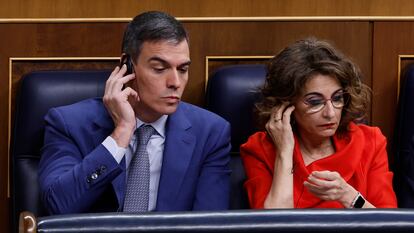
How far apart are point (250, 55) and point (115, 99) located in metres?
0.35

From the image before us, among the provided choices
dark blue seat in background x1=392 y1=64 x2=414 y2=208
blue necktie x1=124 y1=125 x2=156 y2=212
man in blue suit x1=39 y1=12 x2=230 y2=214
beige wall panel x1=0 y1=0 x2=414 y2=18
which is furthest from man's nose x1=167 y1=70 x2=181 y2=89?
dark blue seat in background x1=392 y1=64 x2=414 y2=208

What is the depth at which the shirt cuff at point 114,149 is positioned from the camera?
1.20 m

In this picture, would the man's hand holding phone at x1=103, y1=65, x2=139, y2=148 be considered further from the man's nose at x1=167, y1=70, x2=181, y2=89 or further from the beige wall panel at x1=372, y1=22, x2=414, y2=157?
the beige wall panel at x1=372, y1=22, x2=414, y2=157

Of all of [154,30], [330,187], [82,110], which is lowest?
[330,187]

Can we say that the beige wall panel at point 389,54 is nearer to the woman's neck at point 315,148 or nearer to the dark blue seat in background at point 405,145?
the dark blue seat in background at point 405,145

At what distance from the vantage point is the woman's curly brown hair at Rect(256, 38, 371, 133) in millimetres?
1314

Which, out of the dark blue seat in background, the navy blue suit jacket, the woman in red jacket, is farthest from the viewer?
the dark blue seat in background

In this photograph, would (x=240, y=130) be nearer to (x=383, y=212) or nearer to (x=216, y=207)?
(x=216, y=207)

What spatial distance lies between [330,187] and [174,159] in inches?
9.2

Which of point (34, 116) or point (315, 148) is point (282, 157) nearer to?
point (315, 148)

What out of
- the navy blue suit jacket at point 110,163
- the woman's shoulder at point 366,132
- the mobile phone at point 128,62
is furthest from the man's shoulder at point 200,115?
the woman's shoulder at point 366,132

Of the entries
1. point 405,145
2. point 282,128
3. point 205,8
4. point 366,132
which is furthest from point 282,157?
point 205,8

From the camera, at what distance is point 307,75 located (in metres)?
1.31

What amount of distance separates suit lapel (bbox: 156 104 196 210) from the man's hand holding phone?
0.07 m
